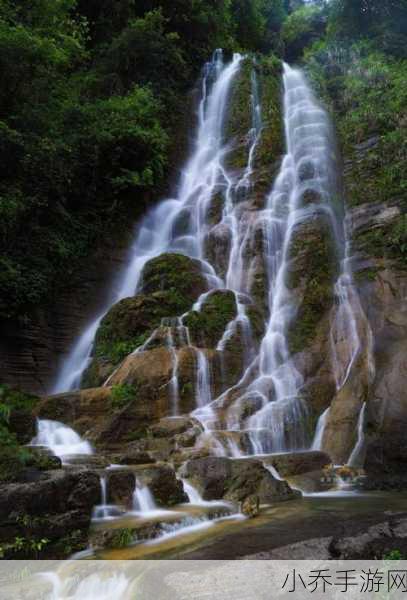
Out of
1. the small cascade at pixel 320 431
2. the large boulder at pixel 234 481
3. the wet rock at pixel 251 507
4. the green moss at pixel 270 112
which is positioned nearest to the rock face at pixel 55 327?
the green moss at pixel 270 112

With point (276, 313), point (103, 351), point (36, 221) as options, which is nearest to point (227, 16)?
point (36, 221)

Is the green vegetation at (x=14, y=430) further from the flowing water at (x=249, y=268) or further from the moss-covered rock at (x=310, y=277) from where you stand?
the moss-covered rock at (x=310, y=277)

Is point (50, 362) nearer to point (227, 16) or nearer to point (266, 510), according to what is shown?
point (266, 510)

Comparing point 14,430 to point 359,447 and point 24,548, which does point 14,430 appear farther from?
point 359,447

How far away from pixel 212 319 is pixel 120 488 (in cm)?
737

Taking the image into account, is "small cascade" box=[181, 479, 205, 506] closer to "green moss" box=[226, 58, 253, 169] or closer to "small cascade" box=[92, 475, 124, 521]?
"small cascade" box=[92, 475, 124, 521]

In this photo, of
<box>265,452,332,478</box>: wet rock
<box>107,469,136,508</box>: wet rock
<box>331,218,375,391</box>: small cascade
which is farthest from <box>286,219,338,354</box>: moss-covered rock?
<box>107,469,136,508</box>: wet rock

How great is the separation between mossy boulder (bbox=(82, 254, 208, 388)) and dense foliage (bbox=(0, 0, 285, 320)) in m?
2.55

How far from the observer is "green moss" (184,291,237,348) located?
13.4 m

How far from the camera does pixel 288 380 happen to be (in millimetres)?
12633

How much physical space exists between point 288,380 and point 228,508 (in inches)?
233

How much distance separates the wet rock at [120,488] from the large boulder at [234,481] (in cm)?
133

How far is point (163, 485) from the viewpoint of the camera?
292 inches

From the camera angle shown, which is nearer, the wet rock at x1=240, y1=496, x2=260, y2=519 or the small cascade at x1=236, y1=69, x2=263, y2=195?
the wet rock at x1=240, y1=496, x2=260, y2=519
